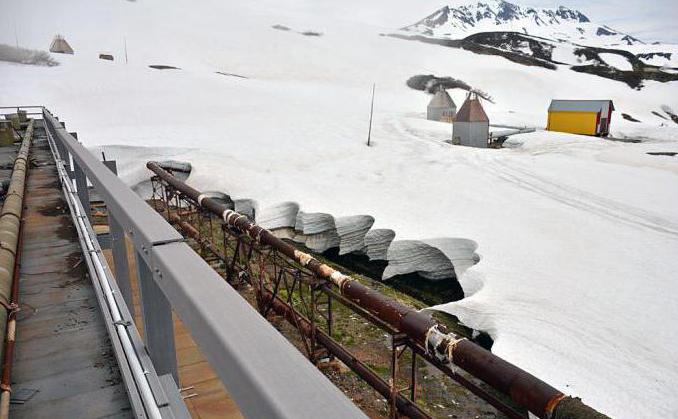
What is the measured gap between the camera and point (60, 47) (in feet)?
194

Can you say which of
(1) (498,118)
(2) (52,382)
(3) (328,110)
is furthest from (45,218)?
(1) (498,118)

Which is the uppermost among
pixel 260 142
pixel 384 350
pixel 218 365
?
pixel 218 365

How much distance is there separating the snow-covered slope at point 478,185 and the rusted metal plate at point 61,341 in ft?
27.9

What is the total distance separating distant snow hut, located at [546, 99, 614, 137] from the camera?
1702 inches

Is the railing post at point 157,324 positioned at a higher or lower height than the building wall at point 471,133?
higher

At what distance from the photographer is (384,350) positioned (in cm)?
1035

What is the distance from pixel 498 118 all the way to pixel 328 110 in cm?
2012

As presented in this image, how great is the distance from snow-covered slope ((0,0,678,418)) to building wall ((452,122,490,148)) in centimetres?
174

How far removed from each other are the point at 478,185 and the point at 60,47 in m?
57.6

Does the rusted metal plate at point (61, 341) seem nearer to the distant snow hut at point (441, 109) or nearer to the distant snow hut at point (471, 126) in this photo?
the distant snow hut at point (471, 126)

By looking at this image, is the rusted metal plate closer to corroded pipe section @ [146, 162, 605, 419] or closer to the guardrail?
the guardrail

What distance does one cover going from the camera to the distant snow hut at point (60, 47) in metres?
58.7

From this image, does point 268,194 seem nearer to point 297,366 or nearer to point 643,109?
point 297,366

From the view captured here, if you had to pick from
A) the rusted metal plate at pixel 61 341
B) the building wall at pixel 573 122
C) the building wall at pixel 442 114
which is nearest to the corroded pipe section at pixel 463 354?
the rusted metal plate at pixel 61 341
